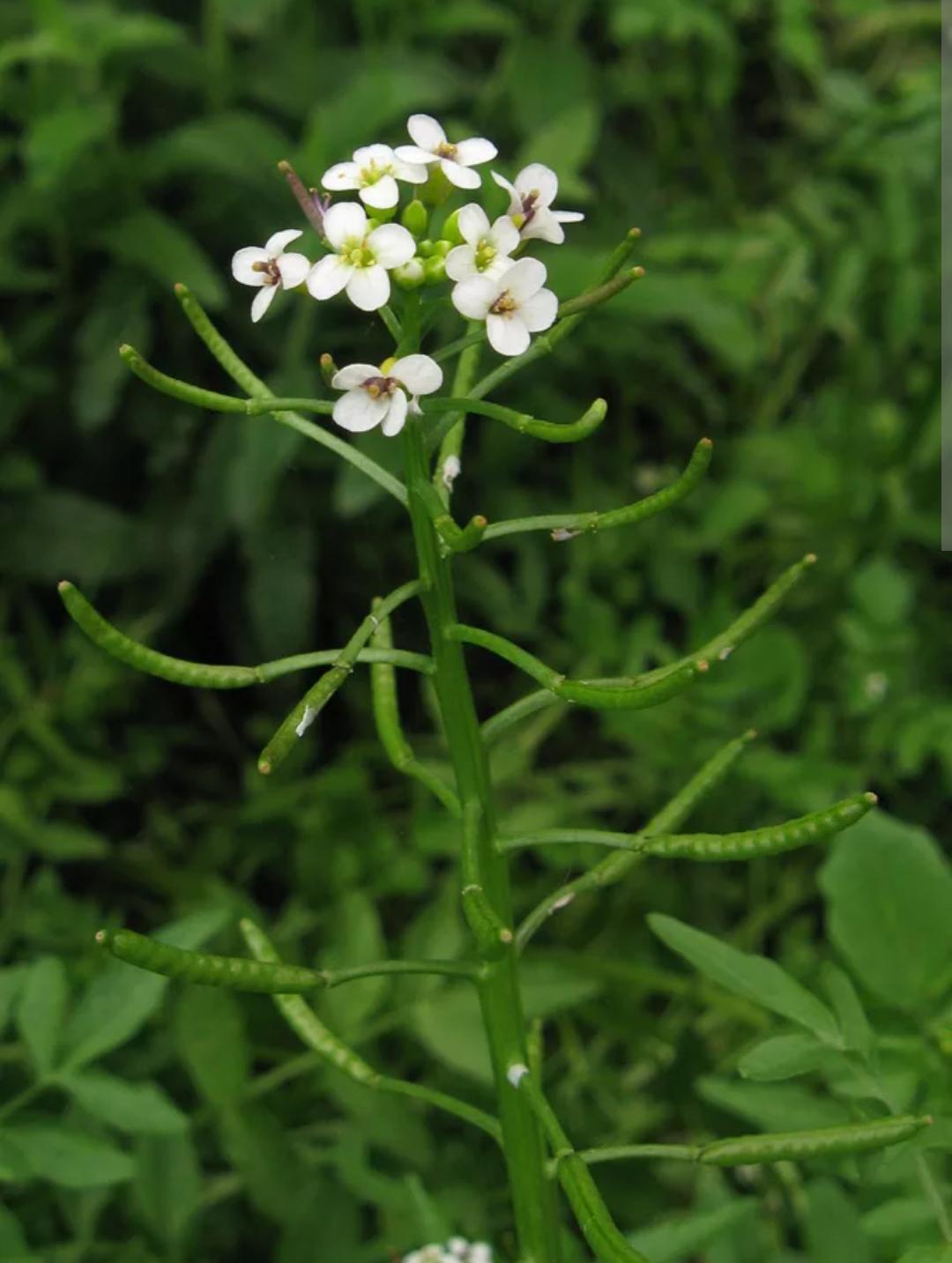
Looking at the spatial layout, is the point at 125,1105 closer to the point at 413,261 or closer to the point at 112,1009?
the point at 112,1009

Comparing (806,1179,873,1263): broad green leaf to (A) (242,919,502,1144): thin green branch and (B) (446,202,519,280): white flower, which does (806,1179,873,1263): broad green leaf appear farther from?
(B) (446,202,519,280): white flower

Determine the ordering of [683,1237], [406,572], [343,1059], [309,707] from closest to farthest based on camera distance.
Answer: [309,707], [343,1059], [683,1237], [406,572]

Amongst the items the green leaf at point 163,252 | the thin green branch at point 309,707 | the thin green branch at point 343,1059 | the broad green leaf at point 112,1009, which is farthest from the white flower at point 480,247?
the green leaf at point 163,252

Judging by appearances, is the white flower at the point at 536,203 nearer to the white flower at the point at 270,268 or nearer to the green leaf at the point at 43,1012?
the white flower at the point at 270,268

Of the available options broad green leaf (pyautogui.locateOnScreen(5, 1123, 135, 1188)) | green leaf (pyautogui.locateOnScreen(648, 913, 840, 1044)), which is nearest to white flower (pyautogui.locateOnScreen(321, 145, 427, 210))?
green leaf (pyautogui.locateOnScreen(648, 913, 840, 1044))

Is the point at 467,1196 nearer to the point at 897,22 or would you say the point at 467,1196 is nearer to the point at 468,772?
the point at 468,772

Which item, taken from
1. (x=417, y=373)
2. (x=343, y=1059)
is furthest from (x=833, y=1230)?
(x=417, y=373)

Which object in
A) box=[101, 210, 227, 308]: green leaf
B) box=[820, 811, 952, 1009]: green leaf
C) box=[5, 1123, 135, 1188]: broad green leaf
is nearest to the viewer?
box=[5, 1123, 135, 1188]: broad green leaf
